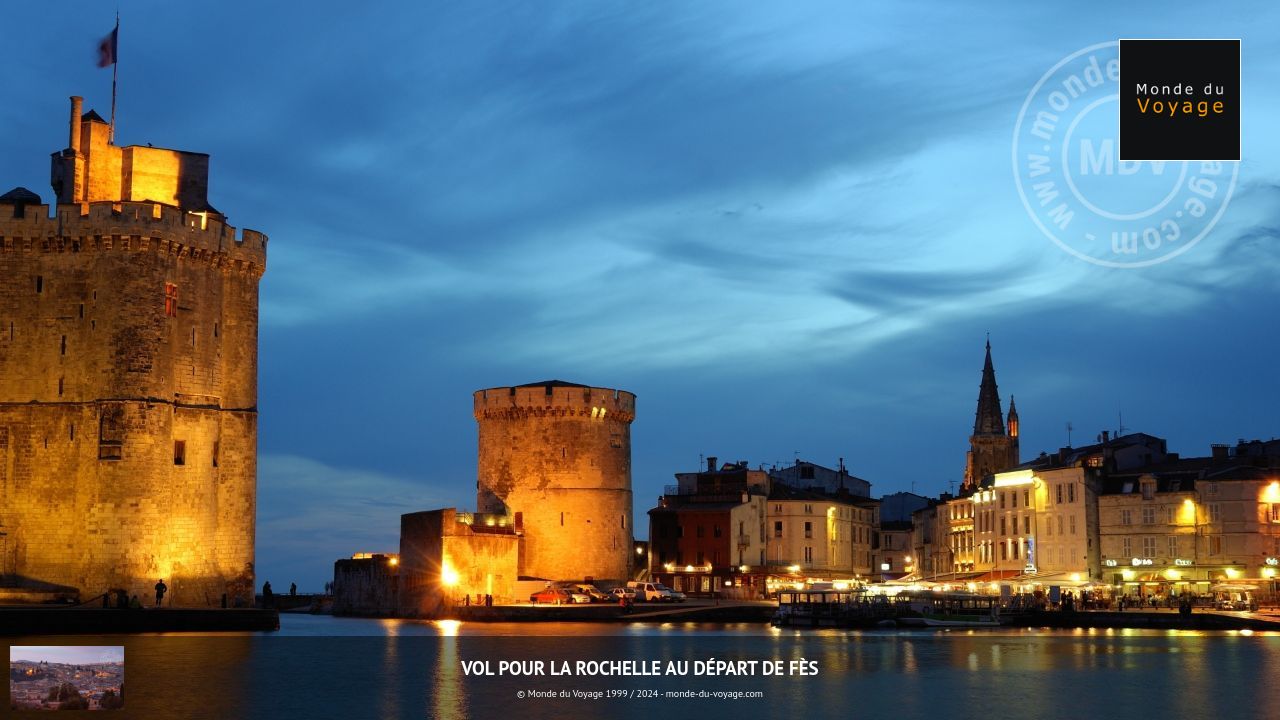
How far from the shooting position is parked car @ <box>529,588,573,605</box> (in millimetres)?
62500

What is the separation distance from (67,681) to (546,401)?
45.4 meters

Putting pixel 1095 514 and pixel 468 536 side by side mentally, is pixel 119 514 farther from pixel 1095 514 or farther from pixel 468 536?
pixel 1095 514

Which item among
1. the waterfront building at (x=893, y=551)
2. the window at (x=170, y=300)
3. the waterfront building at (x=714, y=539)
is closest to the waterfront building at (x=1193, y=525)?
the waterfront building at (x=714, y=539)

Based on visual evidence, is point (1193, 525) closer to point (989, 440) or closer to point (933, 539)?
point (933, 539)

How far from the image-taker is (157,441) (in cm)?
4438

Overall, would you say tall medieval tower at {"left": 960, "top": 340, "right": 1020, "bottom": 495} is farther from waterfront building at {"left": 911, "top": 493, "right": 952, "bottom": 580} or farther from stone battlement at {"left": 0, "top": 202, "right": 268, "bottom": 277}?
stone battlement at {"left": 0, "top": 202, "right": 268, "bottom": 277}

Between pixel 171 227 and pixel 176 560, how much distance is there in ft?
30.7

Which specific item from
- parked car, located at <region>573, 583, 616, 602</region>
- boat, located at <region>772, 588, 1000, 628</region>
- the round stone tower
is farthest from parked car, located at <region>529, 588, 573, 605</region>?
boat, located at <region>772, 588, 1000, 628</region>

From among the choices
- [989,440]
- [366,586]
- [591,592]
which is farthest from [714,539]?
[989,440]

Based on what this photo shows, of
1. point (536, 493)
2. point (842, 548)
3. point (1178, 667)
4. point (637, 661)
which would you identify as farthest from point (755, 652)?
point (842, 548)

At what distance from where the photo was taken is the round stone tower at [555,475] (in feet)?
223

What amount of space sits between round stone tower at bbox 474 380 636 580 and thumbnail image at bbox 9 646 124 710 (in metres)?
43.8

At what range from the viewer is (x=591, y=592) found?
211ft

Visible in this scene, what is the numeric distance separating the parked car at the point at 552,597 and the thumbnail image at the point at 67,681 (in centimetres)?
3861
